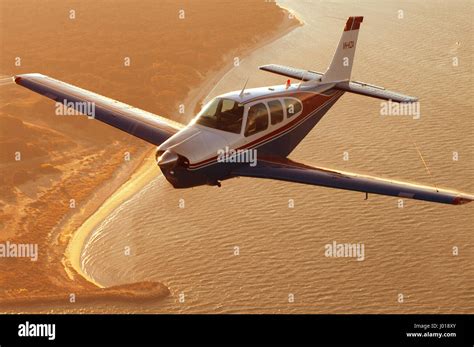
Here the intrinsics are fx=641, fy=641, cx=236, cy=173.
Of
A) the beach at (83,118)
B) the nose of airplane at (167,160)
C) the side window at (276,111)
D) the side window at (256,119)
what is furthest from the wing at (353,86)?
the beach at (83,118)

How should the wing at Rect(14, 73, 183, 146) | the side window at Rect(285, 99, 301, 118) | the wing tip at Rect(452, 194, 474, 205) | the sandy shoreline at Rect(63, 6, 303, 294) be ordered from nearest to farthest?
the wing tip at Rect(452, 194, 474, 205) < the side window at Rect(285, 99, 301, 118) < the wing at Rect(14, 73, 183, 146) < the sandy shoreline at Rect(63, 6, 303, 294)

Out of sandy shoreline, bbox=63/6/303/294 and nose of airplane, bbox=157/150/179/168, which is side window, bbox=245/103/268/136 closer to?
nose of airplane, bbox=157/150/179/168

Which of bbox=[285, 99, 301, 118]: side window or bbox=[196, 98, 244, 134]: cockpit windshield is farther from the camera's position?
bbox=[285, 99, 301, 118]: side window

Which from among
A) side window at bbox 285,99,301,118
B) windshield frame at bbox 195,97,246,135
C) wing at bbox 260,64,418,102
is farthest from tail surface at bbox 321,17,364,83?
windshield frame at bbox 195,97,246,135

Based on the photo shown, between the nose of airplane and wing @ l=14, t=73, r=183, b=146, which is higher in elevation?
wing @ l=14, t=73, r=183, b=146

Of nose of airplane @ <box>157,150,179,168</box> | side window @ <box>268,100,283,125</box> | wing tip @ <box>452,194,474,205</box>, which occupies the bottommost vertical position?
wing tip @ <box>452,194,474,205</box>

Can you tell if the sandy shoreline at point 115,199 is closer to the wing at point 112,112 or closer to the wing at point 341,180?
the wing at point 112,112
